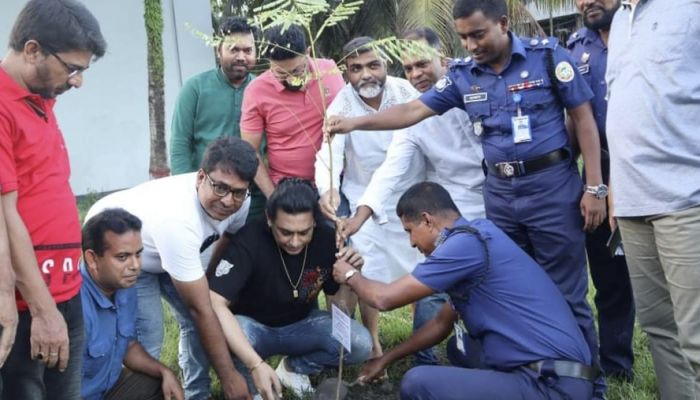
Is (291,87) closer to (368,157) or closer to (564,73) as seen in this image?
(368,157)

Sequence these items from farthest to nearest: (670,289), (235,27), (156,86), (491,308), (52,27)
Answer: (156,86)
(235,27)
(491,308)
(670,289)
(52,27)

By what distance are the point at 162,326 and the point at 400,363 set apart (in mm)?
1499

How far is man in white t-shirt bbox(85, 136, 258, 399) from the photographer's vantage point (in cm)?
328

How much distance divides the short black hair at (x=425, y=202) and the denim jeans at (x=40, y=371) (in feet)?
4.80

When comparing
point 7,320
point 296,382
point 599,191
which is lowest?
point 296,382

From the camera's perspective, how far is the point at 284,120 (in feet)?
13.9

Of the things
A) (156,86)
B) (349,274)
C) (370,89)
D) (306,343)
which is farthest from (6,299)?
(156,86)

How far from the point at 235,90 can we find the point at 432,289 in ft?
7.53

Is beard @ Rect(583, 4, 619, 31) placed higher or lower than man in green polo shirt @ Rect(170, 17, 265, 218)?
higher

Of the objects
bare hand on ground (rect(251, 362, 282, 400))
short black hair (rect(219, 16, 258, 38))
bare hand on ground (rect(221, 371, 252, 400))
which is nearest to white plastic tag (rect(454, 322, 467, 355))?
bare hand on ground (rect(251, 362, 282, 400))

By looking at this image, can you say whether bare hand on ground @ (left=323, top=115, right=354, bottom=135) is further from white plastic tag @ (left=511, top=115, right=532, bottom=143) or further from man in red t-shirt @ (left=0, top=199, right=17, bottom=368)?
man in red t-shirt @ (left=0, top=199, right=17, bottom=368)

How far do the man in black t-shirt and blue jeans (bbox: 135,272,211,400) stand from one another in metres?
0.22

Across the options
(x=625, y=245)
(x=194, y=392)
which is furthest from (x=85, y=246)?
(x=625, y=245)

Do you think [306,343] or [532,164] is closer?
[532,164]
